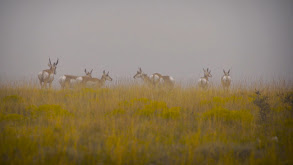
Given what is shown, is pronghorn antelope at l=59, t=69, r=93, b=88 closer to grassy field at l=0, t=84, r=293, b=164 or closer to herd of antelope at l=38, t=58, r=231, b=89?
herd of antelope at l=38, t=58, r=231, b=89

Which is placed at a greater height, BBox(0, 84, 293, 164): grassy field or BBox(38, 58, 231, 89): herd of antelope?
BBox(38, 58, 231, 89): herd of antelope

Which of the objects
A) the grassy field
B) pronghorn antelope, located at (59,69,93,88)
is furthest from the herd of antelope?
the grassy field

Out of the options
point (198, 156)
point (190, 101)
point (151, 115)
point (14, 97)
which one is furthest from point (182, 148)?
point (14, 97)

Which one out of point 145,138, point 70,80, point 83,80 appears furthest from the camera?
point 70,80

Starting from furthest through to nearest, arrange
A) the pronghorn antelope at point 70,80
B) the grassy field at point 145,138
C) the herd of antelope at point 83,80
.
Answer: the pronghorn antelope at point 70,80 < the herd of antelope at point 83,80 < the grassy field at point 145,138

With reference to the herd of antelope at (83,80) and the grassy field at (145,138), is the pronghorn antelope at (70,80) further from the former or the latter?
the grassy field at (145,138)

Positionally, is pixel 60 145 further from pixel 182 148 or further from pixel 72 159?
pixel 182 148

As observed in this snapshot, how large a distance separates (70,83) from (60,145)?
36.8ft

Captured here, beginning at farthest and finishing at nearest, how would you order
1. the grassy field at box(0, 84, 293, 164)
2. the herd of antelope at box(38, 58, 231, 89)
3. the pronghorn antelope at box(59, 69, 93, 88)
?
the pronghorn antelope at box(59, 69, 93, 88) → the herd of antelope at box(38, 58, 231, 89) → the grassy field at box(0, 84, 293, 164)

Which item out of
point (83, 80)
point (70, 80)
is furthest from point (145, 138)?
point (70, 80)

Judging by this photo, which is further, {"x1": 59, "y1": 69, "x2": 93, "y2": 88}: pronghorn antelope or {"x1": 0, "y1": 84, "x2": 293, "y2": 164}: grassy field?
{"x1": 59, "y1": 69, "x2": 93, "y2": 88}: pronghorn antelope

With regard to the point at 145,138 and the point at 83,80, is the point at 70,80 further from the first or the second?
the point at 145,138

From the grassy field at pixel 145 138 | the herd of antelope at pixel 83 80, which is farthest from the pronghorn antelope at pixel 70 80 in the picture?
the grassy field at pixel 145 138

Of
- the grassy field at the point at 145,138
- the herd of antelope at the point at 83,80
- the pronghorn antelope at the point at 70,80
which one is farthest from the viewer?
the pronghorn antelope at the point at 70,80
